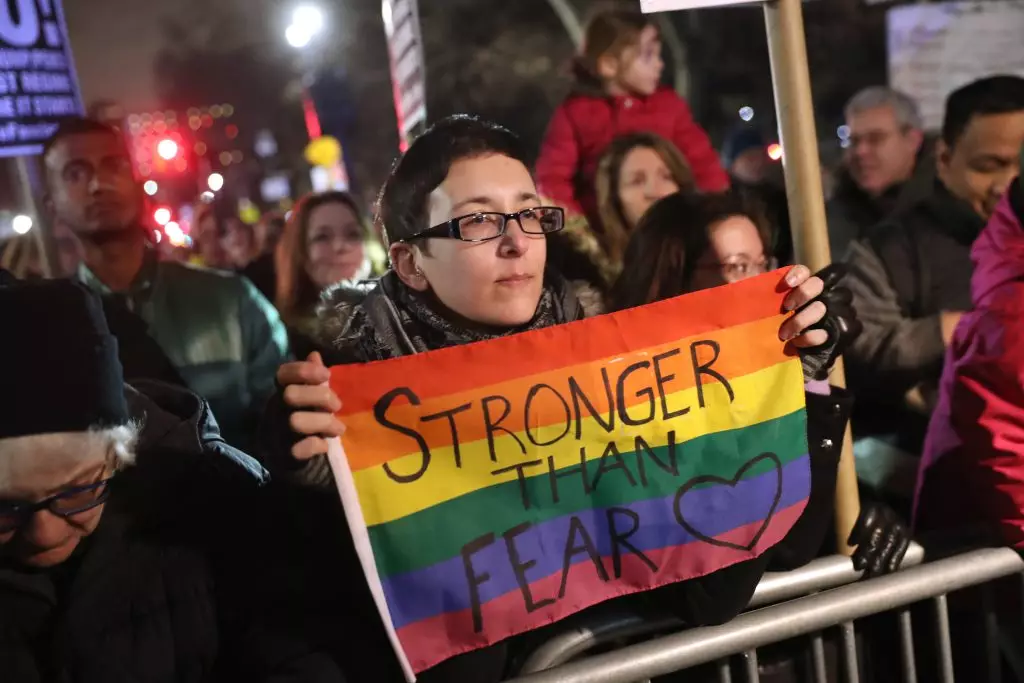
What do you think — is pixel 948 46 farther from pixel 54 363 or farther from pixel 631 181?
pixel 54 363

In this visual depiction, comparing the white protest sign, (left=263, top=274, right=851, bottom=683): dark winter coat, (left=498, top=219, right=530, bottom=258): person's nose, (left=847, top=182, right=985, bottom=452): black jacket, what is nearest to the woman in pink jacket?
(left=263, top=274, right=851, bottom=683): dark winter coat

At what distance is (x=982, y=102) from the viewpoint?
3309 millimetres

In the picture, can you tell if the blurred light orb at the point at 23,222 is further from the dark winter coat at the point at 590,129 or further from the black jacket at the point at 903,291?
the black jacket at the point at 903,291

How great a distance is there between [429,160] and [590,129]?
2392 millimetres

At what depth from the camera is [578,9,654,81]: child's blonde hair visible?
4.13 metres

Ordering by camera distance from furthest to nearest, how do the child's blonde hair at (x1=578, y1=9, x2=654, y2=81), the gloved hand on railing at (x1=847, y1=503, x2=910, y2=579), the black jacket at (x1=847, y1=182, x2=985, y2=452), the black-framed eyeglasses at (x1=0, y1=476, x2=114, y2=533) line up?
1. the child's blonde hair at (x1=578, y1=9, x2=654, y2=81)
2. the black jacket at (x1=847, y1=182, x2=985, y2=452)
3. the gloved hand on railing at (x1=847, y1=503, x2=910, y2=579)
4. the black-framed eyeglasses at (x1=0, y1=476, x2=114, y2=533)

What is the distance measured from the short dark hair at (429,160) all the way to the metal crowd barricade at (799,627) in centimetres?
104

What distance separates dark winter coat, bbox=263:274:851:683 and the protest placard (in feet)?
0.15

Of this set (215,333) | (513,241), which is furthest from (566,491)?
(215,333)

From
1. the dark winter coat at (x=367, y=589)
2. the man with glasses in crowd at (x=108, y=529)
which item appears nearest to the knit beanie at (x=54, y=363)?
the man with glasses in crowd at (x=108, y=529)

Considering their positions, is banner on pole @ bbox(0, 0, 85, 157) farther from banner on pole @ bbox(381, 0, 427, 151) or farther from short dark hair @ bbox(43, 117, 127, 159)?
banner on pole @ bbox(381, 0, 427, 151)

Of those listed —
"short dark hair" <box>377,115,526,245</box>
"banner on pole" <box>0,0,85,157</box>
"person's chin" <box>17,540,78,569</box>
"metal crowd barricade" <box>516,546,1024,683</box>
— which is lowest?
"metal crowd barricade" <box>516,546,1024,683</box>

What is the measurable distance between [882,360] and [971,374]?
0.95 metres

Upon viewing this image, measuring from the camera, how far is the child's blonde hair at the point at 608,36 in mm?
4133
